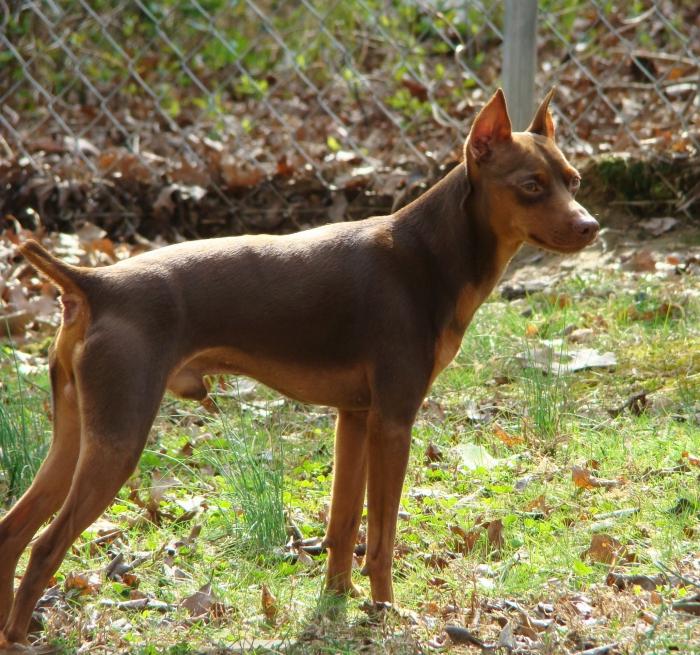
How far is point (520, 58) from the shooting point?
5.73 metres

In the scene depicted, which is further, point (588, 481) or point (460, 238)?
point (588, 481)

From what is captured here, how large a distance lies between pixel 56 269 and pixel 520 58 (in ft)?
10.8

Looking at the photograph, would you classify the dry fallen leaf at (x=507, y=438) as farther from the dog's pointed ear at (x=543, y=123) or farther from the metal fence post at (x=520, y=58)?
the metal fence post at (x=520, y=58)

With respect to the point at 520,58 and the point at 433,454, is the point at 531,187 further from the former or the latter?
the point at 520,58

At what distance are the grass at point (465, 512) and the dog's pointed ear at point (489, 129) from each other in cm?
124

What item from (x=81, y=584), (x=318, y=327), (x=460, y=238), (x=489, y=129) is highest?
(x=489, y=129)

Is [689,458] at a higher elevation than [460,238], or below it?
below

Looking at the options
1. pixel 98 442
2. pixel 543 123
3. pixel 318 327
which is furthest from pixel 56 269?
pixel 543 123

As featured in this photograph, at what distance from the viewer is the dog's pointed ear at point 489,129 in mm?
3479

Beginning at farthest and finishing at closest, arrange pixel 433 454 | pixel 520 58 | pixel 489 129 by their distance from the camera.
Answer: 1. pixel 520 58
2. pixel 433 454
3. pixel 489 129

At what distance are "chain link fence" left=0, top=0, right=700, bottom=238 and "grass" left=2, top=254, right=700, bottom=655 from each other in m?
1.64

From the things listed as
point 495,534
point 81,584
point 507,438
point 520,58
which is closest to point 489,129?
point 495,534

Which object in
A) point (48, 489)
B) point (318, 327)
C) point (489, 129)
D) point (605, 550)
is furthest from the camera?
point (605, 550)

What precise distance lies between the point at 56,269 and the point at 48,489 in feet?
2.10
